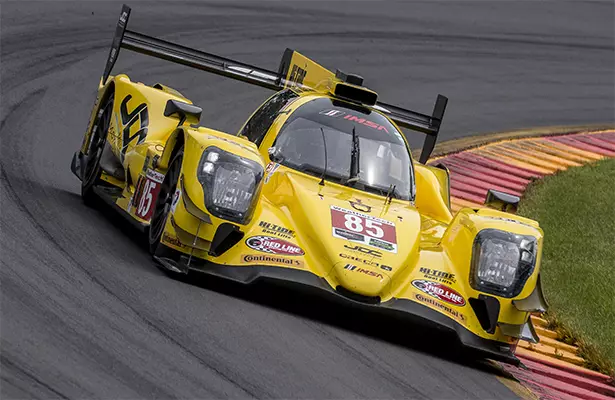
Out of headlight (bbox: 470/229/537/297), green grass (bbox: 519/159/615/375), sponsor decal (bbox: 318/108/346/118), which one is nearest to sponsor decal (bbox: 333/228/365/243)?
headlight (bbox: 470/229/537/297)

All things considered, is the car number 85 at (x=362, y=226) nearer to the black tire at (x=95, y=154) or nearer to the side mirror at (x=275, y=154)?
the side mirror at (x=275, y=154)

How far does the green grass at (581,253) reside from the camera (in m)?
9.59

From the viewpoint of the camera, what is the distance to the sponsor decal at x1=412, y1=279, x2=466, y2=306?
8.24 meters

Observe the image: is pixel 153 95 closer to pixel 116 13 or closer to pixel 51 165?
pixel 51 165

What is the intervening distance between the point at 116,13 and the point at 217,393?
1244 centimetres

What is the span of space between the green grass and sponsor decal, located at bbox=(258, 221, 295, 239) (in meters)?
2.49

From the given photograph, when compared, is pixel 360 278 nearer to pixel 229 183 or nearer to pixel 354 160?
pixel 229 183

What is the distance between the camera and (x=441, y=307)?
820cm

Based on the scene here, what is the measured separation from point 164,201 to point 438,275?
197 centimetres

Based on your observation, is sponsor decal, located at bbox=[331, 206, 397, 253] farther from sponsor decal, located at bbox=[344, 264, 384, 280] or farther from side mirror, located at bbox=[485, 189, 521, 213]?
side mirror, located at bbox=[485, 189, 521, 213]

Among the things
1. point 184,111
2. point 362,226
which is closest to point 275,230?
point 362,226

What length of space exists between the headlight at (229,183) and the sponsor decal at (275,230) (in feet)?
0.49

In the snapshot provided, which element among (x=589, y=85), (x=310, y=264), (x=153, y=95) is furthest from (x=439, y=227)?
(x=589, y=85)

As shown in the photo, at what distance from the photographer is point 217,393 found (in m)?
6.09
